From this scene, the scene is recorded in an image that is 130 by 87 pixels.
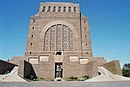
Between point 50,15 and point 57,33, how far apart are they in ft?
15.2

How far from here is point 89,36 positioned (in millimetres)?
39375

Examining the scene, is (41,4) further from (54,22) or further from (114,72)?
(114,72)

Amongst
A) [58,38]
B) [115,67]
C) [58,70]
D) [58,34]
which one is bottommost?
[58,70]

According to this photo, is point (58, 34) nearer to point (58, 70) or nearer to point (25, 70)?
point (58, 70)

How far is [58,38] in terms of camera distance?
38.8 m

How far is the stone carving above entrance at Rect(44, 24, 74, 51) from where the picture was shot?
37.9m

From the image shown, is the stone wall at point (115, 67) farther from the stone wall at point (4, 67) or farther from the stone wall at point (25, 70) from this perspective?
the stone wall at point (4, 67)

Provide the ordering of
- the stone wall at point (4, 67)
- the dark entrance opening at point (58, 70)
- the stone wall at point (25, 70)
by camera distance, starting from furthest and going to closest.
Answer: the dark entrance opening at point (58, 70) → the stone wall at point (4, 67) → the stone wall at point (25, 70)

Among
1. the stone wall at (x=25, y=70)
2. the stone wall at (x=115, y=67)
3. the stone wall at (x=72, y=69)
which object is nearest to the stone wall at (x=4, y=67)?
the stone wall at (x=25, y=70)

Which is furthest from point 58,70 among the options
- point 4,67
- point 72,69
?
point 4,67

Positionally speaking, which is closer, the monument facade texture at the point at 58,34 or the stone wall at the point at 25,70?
the stone wall at the point at 25,70

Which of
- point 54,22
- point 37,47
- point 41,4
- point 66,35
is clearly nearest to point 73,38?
point 66,35

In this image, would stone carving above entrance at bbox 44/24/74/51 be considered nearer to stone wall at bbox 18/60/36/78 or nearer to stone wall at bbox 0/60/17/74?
stone wall at bbox 18/60/36/78

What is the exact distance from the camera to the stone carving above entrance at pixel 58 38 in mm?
37938
